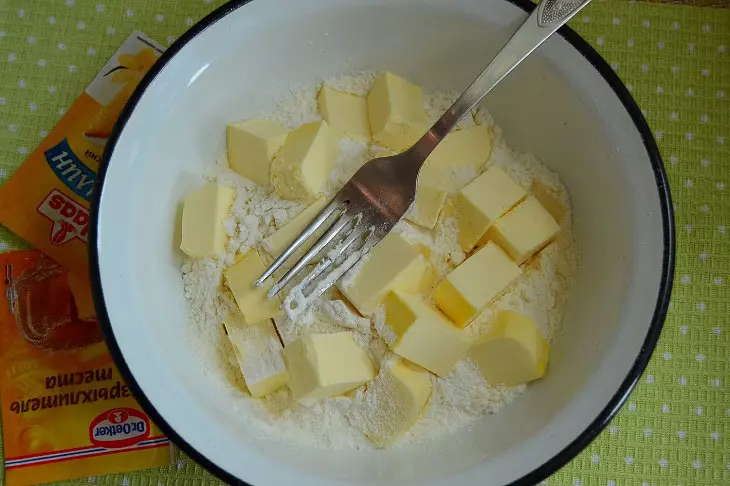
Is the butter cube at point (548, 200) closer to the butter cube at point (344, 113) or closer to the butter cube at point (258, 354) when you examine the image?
the butter cube at point (344, 113)

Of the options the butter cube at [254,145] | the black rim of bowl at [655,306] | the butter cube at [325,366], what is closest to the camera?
the black rim of bowl at [655,306]

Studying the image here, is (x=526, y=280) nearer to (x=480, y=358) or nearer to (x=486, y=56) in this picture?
(x=480, y=358)

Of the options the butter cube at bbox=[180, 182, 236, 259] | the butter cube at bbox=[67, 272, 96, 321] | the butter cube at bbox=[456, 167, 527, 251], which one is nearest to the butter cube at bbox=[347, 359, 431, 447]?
the butter cube at bbox=[456, 167, 527, 251]

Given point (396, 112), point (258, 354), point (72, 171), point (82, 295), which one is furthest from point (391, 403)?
point (72, 171)

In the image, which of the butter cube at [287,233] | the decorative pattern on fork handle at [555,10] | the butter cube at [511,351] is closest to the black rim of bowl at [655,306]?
the decorative pattern on fork handle at [555,10]

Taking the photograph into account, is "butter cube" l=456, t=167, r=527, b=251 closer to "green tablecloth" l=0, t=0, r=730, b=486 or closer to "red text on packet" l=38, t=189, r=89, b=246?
"green tablecloth" l=0, t=0, r=730, b=486

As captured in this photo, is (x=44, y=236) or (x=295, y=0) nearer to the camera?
(x=295, y=0)

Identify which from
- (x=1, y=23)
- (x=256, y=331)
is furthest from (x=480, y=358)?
(x=1, y=23)

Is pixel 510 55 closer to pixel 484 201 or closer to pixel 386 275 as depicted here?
pixel 484 201
